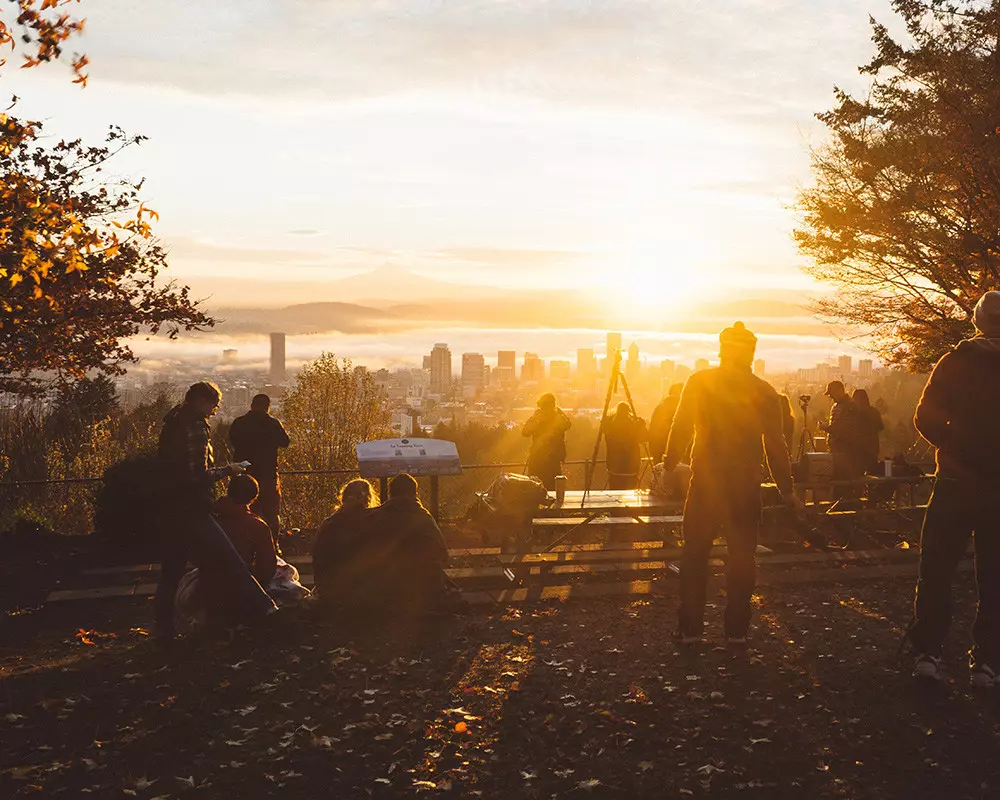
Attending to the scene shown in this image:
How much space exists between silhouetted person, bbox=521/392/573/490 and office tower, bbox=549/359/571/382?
297 feet

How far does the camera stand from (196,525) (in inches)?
282

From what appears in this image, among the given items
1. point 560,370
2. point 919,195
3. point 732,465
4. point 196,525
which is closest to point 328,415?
point 919,195

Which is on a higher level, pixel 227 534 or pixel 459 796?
pixel 227 534

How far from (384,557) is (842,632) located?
388cm

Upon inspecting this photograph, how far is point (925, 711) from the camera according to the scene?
5645 mm

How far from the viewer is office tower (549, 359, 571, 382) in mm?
108125

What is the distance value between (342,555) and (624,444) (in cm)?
617

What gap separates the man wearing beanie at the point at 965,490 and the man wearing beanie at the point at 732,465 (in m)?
1.00

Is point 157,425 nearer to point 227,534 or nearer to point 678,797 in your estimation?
point 227,534

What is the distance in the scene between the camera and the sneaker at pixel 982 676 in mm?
5879

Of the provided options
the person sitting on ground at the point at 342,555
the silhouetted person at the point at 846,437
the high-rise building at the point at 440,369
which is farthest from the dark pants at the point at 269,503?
the high-rise building at the point at 440,369

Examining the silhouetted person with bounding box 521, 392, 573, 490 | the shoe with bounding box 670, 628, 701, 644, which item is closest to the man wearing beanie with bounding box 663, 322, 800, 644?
the shoe with bounding box 670, 628, 701, 644

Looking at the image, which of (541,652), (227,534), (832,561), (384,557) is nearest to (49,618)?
(227,534)

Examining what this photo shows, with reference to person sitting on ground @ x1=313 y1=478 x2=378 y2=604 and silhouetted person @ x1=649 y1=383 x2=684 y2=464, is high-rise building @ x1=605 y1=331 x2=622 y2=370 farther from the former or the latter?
person sitting on ground @ x1=313 y1=478 x2=378 y2=604
